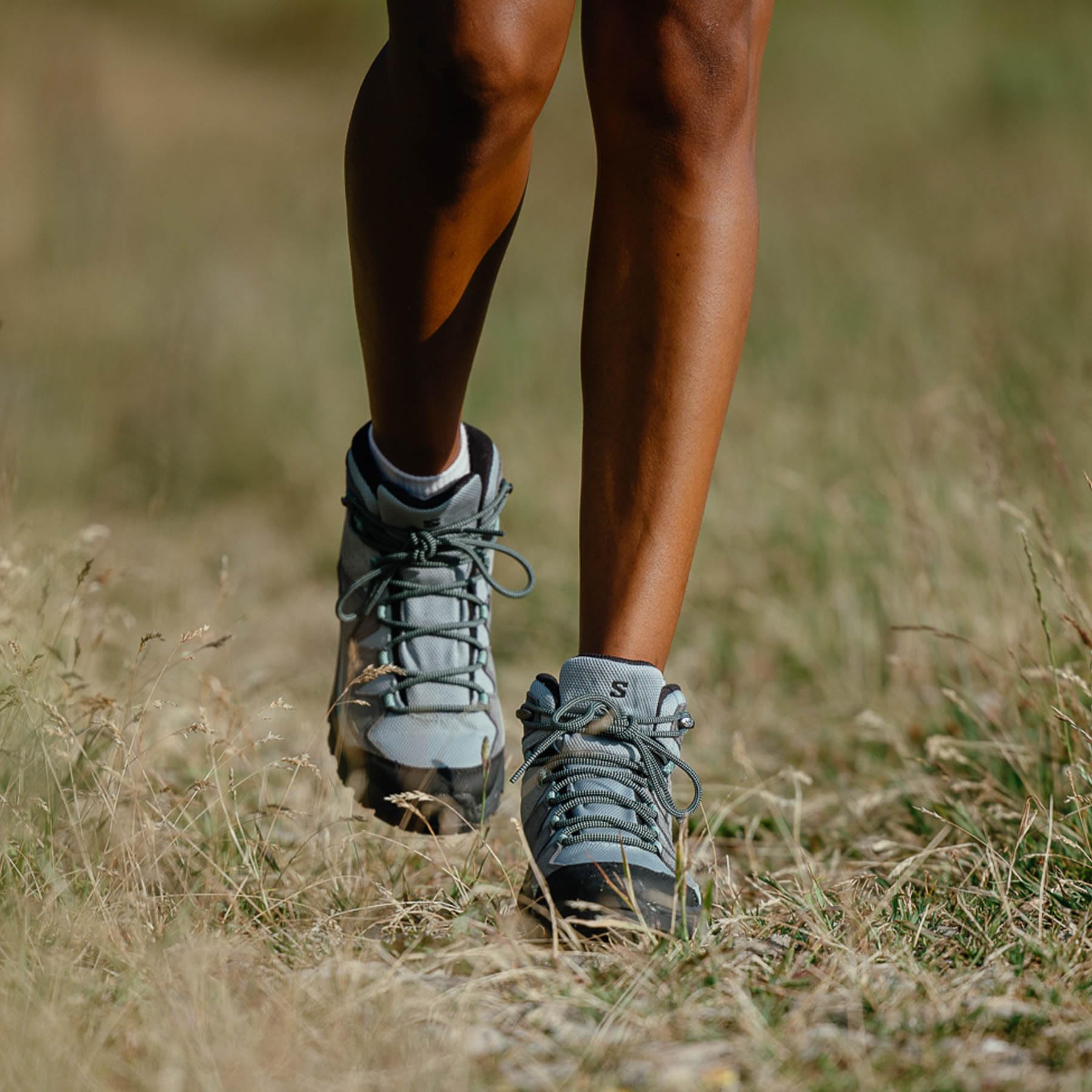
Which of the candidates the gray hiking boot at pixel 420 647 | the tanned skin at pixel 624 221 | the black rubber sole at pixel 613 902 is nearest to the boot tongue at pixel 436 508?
the gray hiking boot at pixel 420 647

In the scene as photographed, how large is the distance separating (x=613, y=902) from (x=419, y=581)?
0.55m

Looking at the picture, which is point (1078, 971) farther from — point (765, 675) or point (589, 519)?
point (765, 675)

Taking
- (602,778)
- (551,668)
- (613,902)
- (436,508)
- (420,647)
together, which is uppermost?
(551,668)

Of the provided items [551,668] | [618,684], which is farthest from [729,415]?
[618,684]

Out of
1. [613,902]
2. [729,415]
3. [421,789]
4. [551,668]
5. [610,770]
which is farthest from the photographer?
[729,415]

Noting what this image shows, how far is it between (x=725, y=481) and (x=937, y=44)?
44.8 feet

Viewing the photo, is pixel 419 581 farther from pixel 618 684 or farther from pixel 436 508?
pixel 618 684

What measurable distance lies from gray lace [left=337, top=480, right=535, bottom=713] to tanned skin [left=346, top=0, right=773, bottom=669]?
0.25 m

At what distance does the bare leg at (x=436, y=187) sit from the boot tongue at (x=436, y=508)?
41mm

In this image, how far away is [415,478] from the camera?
1.46m

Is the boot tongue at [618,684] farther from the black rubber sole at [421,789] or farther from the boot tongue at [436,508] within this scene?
the boot tongue at [436,508]

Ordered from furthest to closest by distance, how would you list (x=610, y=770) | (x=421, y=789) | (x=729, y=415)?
(x=729, y=415)
(x=421, y=789)
(x=610, y=770)

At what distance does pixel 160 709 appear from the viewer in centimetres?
199

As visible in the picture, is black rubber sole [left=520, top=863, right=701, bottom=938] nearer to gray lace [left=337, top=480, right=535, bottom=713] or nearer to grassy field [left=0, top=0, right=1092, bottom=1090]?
grassy field [left=0, top=0, right=1092, bottom=1090]
